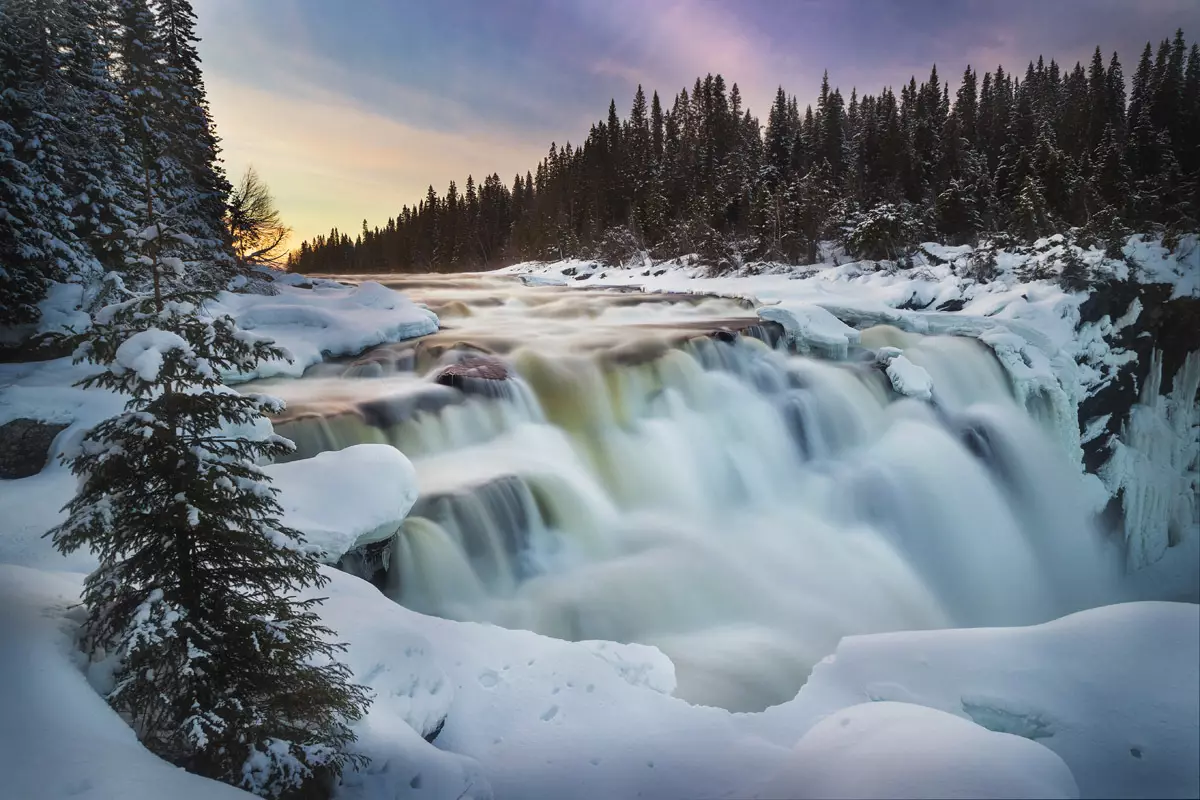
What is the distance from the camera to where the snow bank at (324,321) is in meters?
13.6

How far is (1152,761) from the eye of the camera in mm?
2744

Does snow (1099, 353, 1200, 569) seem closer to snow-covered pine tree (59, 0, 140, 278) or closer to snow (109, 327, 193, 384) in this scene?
snow (109, 327, 193, 384)

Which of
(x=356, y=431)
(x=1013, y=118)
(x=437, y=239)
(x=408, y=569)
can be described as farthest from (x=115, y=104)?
(x=437, y=239)

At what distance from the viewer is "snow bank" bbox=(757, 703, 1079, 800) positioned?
109 inches

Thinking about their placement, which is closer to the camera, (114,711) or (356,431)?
(114,711)

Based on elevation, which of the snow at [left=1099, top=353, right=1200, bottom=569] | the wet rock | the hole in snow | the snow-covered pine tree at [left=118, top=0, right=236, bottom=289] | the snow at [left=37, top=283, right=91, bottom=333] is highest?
the snow-covered pine tree at [left=118, top=0, right=236, bottom=289]

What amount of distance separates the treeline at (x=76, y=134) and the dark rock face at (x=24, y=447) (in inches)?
85.7

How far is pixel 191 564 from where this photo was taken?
3658 millimetres

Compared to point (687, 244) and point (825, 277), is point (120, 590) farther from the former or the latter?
point (687, 244)

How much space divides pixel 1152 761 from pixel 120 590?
19.0 ft

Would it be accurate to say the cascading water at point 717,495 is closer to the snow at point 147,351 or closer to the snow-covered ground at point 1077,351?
the snow-covered ground at point 1077,351

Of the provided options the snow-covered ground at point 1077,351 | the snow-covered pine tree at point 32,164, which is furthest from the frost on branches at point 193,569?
the snow-covered ground at point 1077,351

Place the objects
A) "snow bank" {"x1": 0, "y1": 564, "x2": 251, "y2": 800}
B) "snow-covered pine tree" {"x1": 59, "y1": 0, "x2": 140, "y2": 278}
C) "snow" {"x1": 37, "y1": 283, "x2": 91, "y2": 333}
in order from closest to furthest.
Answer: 1. "snow bank" {"x1": 0, "y1": 564, "x2": 251, "y2": 800}
2. "snow" {"x1": 37, "y1": 283, "x2": 91, "y2": 333}
3. "snow-covered pine tree" {"x1": 59, "y1": 0, "x2": 140, "y2": 278}

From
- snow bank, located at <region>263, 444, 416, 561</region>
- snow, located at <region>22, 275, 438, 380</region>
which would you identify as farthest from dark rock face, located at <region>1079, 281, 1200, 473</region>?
snow, located at <region>22, 275, 438, 380</region>
